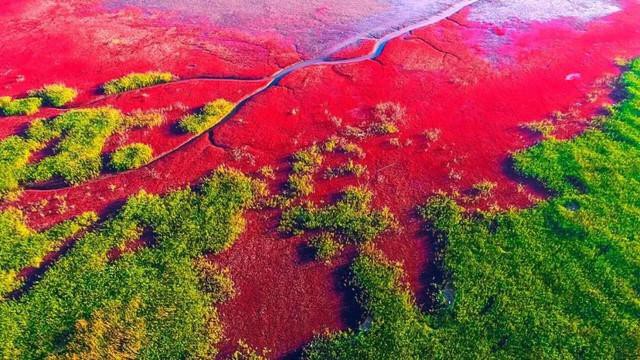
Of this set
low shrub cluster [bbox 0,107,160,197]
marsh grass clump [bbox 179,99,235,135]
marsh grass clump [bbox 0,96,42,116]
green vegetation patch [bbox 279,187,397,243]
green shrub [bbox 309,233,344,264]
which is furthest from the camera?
marsh grass clump [bbox 0,96,42,116]

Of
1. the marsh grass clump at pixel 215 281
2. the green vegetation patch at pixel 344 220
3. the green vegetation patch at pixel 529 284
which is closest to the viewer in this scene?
the green vegetation patch at pixel 529 284

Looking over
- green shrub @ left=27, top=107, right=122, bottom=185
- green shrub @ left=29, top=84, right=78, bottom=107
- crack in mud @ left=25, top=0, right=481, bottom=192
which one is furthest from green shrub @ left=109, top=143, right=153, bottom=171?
green shrub @ left=29, top=84, right=78, bottom=107

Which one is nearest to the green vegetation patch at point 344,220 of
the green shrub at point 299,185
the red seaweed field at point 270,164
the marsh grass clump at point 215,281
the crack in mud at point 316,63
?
the red seaweed field at point 270,164

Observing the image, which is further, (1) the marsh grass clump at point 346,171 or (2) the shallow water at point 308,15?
(2) the shallow water at point 308,15

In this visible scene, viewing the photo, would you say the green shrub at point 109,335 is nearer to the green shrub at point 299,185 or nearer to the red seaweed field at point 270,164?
the red seaweed field at point 270,164

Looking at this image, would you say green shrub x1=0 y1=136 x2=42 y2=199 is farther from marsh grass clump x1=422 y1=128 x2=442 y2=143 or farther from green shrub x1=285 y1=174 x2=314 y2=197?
marsh grass clump x1=422 y1=128 x2=442 y2=143

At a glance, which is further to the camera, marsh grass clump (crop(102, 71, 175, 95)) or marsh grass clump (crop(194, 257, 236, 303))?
marsh grass clump (crop(102, 71, 175, 95))

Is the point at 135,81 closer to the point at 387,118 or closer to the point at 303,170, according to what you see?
the point at 303,170
